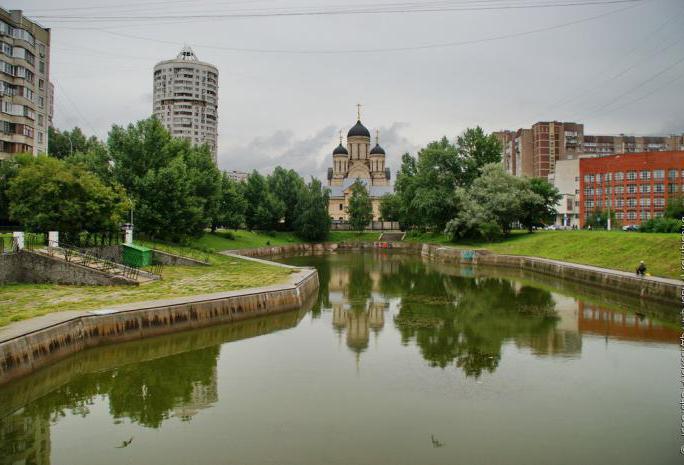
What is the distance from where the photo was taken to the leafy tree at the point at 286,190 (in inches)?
3196

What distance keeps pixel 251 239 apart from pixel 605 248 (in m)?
40.1

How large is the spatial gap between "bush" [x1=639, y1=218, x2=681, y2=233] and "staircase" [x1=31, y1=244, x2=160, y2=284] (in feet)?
141

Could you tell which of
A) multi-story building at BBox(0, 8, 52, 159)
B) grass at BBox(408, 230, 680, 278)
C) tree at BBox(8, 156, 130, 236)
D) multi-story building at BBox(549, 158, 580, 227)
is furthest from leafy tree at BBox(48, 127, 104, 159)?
multi-story building at BBox(549, 158, 580, 227)

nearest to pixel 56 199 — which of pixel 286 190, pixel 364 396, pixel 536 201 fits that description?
pixel 364 396

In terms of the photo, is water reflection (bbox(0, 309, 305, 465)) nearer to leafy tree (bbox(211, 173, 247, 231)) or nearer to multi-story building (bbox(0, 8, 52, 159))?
multi-story building (bbox(0, 8, 52, 159))

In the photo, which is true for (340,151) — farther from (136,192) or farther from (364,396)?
Answer: (364,396)

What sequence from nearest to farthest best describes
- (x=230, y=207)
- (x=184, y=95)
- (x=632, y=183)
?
(x=230, y=207) → (x=632, y=183) → (x=184, y=95)

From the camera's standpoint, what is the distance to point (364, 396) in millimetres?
13820

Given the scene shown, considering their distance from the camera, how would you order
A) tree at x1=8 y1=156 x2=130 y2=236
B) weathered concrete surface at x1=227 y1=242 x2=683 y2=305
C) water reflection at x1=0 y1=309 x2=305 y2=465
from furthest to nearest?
tree at x1=8 y1=156 x2=130 y2=236
weathered concrete surface at x1=227 y1=242 x2=683 y2=305
water reflection at x1=0 y1=309 x2=305 y2=465

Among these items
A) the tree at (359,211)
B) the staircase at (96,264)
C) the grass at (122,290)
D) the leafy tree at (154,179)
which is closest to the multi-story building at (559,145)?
the tree at (359,211)

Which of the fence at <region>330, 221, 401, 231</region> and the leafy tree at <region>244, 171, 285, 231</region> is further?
the fence at <region>330, 221, 401, 231</region>

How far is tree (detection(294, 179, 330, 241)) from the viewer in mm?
77188

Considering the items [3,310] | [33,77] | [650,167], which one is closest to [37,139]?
[33,77]

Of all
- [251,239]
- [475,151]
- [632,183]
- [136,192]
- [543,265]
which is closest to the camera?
[136,192]
